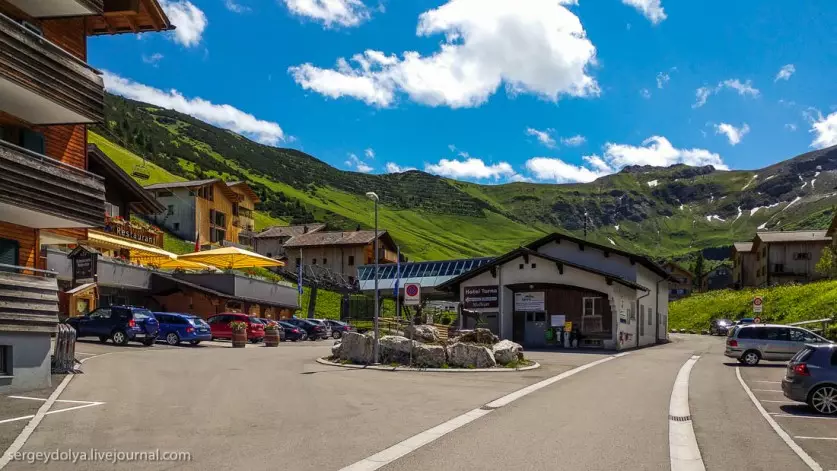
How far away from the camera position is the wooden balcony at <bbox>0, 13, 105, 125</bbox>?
16.7 meters

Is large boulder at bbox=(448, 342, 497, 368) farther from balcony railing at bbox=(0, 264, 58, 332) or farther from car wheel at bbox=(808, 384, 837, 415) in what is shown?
balcony railing at bbox=(0, 264, 58, 332)

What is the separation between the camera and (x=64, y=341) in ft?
59.8

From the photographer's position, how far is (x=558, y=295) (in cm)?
4209

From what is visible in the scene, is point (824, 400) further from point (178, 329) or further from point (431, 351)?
point (178, 329)

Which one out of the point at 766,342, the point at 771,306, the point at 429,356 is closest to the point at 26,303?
the point at 429,356

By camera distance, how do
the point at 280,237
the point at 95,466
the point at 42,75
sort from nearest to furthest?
the point at 95,466 < the point at 42,75 < the point at 280,237

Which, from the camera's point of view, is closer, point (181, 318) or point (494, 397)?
point (494, 397)

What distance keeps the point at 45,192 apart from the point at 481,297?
92.7 feet

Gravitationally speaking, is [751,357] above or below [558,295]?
below

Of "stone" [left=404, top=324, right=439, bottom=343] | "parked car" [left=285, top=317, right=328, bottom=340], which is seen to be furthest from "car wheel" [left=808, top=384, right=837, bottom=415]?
"parked car" [left=285, top=317, right=328, bottom=340]

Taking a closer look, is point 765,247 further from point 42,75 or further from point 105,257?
point 42,75

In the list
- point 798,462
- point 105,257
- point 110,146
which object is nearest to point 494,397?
point 798,462

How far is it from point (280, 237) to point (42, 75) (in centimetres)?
8492

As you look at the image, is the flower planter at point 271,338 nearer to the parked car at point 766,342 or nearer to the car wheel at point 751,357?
the parked car at point 766,342
